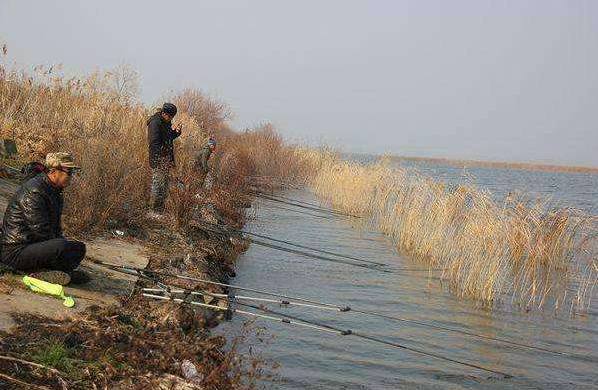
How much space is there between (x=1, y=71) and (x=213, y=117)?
1735 cm

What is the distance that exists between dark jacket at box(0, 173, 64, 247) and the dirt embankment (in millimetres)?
391

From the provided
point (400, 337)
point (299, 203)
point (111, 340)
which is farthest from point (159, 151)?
point (299, 203)

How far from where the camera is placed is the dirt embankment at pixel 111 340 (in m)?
4.07

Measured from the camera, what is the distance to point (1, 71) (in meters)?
12.5

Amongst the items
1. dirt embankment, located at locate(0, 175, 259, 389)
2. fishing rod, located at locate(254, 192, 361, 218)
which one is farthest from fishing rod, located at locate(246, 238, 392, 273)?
fishing rod, located at locate(254, 192, 361, 218)

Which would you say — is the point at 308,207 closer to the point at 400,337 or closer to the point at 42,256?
the point at 400,337

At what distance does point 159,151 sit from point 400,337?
522cm

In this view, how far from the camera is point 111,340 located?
481cm

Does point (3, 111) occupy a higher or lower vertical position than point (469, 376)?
higher

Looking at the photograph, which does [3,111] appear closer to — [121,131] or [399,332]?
[121,131]

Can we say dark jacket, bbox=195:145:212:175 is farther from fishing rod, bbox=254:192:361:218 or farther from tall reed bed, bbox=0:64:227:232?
fishing rod, bbox=254:192:361:218

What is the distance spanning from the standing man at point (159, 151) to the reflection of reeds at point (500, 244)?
16.8 ft

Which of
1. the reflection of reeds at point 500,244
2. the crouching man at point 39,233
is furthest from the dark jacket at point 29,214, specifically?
the reflection of reeds at point 500,244

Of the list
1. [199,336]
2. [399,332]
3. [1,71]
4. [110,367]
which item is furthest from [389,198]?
[110,367]
